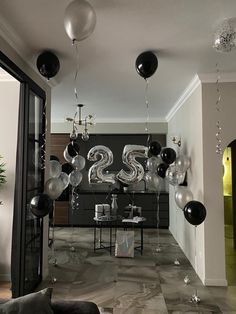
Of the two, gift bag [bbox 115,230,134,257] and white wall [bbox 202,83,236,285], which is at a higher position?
white wall [bbox 202,83,236,285]

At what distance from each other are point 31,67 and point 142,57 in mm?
1417

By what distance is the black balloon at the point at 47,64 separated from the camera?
2.74 metres

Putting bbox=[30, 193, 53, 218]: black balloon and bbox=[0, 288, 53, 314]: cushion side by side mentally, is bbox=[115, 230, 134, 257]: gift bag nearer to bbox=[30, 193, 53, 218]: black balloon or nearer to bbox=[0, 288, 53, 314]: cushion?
bbox=[30, 193, 53, 218]: black balloon

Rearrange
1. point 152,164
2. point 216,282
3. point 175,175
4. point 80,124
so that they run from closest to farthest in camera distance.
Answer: point 216,282 → point 175,175 → point 80,124 → point 152,164

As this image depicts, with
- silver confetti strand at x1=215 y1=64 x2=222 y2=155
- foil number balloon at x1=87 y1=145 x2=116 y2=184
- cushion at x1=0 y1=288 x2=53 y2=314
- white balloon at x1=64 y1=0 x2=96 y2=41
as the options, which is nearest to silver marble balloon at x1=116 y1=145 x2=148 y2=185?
foil number balloon at x1=87 y1=145 x2=116 y2=184

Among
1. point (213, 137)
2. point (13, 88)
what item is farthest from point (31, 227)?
point (213, 137)

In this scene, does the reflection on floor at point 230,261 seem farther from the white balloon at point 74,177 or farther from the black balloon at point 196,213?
the white balloon at point 74,177

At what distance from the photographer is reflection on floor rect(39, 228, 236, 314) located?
9.36 feet

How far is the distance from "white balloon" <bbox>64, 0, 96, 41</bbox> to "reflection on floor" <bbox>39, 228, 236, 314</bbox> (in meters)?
2.75

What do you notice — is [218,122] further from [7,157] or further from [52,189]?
[7,157]

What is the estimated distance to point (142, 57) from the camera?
2.76 meters

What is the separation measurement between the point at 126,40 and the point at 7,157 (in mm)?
2298

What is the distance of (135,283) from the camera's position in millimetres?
3453

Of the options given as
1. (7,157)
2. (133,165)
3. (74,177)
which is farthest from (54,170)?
(133,165)
